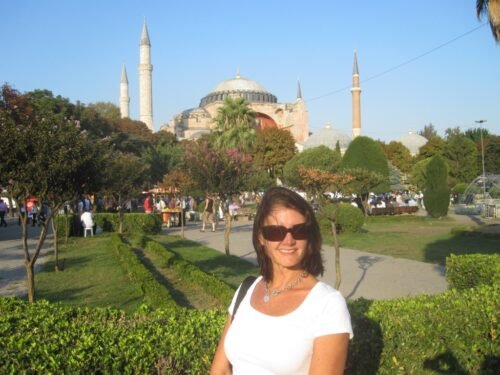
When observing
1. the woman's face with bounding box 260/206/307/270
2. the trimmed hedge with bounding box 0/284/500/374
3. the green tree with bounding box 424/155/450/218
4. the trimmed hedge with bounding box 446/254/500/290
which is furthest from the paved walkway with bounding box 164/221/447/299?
the green tree with bounding box 424/155/450/218

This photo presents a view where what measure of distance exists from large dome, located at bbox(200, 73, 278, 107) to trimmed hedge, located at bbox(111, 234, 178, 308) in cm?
7746

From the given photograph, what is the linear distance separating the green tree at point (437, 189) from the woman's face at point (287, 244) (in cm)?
2459

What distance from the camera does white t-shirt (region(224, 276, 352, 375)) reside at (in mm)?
1791

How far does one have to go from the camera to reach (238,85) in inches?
3556

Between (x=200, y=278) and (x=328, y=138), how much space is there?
223 feet

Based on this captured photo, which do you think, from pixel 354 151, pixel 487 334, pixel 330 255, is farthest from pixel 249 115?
pixel 487 334

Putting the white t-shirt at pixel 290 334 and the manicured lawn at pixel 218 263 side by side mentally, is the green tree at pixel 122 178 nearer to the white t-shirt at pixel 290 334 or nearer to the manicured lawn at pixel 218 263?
the manicured lawn at pixel 218 263

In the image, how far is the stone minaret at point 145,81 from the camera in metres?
72.1

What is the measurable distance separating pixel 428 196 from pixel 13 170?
70.9 feet

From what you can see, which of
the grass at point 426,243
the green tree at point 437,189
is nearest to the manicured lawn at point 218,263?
the grass at point 426,243

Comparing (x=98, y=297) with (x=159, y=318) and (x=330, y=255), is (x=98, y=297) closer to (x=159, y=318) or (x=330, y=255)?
(x=159, y=318)

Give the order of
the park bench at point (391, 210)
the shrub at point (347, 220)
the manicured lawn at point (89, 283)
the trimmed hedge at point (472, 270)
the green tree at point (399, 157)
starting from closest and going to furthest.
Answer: the trimmed hedge at point (472, 270) → the manicured lawn at point (89, 283) → the shrub at point (347, 220) → the park bench at point (391, 210) → the green tree at point (399, 157)

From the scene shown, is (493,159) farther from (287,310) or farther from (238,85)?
(287,310)

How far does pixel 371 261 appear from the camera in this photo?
39.6 feet
